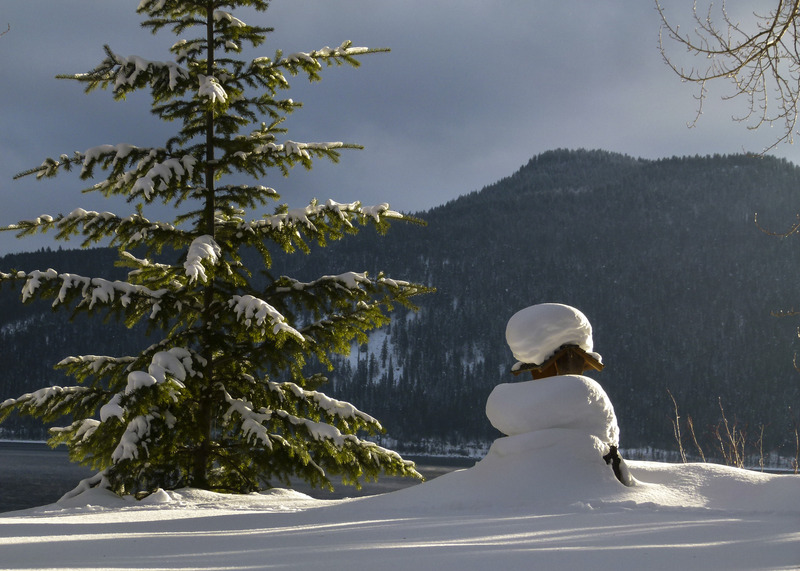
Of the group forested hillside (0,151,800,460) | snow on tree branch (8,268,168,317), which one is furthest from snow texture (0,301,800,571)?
forested hillside (0,151,800,460)

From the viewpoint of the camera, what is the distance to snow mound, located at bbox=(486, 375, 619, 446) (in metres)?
6.74

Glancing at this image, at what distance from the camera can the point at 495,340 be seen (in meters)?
157

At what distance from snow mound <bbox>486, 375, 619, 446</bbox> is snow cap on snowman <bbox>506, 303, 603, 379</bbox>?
1.50 ft

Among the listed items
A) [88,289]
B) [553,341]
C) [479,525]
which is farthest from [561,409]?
[88,289]

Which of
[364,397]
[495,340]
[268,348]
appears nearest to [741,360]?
[495,340]

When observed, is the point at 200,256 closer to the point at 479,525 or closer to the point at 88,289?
the point at 88,289

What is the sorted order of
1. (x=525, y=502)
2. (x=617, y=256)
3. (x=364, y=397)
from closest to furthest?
(x=525, y=502)
(x=364, y=397)
(x=617, y=256)

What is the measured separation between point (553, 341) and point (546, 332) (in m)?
0.11

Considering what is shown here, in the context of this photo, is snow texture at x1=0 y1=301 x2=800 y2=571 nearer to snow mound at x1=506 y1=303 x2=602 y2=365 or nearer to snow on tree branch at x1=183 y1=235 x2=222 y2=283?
snow mound at x1=506 y1=303 x2=602 y2=365

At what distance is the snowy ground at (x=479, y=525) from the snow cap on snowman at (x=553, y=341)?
3.18 ft

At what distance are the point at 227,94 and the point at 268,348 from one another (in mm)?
3269

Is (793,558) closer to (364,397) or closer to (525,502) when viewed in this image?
(525,502)

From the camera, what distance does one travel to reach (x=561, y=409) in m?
6.74

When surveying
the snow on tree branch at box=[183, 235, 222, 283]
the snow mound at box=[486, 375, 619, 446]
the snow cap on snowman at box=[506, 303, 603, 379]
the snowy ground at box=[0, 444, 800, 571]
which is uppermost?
the snow on tree branch at box=[183, 235, 222, 283]
